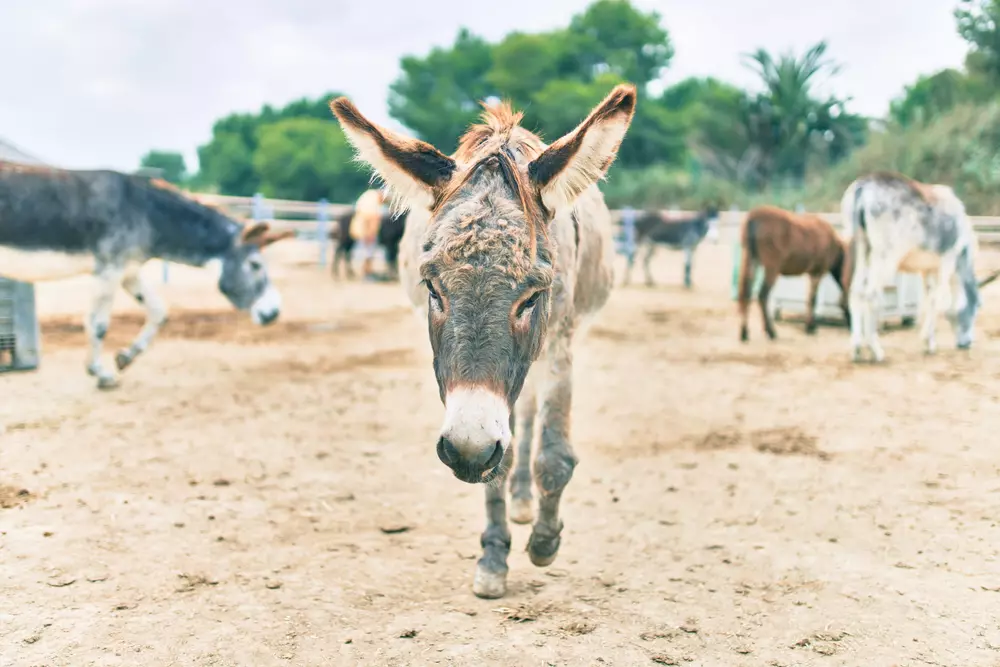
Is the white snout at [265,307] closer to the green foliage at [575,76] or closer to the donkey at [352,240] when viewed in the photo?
the donkey at [352,240]

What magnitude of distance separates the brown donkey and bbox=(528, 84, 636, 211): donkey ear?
7.58 meters

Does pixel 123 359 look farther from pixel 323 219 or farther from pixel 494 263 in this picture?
pixel 323 219

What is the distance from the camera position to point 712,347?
9164 millimetres

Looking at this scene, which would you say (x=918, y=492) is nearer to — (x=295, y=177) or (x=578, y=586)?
(x=578, y=586)

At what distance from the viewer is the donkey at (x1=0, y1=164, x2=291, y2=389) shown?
605 centimetres

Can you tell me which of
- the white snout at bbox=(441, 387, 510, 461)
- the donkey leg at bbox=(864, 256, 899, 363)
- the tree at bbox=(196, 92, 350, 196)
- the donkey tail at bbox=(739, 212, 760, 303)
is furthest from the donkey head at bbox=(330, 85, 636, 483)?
the tree at bbox=(196, 92, 350, 196)

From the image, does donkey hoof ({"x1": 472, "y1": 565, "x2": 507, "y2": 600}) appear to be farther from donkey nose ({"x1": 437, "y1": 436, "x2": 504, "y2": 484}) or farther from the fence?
the fence

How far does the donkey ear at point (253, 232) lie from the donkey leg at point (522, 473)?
5070 millimetres

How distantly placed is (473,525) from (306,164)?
52329mm

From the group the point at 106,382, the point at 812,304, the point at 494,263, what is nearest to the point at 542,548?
the point at 494,263

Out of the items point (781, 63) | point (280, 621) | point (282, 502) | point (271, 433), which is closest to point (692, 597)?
point (280, 621)

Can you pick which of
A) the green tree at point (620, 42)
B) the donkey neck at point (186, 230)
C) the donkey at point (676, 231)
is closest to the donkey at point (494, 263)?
the donkey neck at point (186, 230)

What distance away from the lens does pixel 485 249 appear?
7.22 ft

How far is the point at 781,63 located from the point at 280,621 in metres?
42.5
